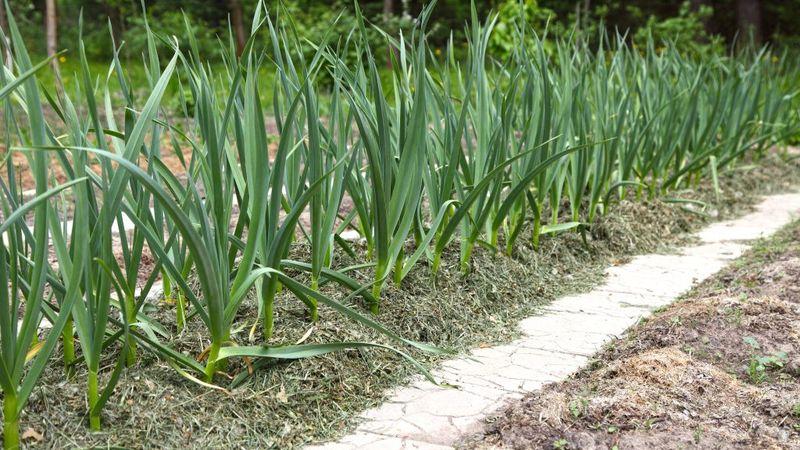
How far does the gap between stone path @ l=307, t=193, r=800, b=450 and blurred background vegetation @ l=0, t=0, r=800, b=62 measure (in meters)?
6.35

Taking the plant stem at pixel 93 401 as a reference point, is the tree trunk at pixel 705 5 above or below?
above

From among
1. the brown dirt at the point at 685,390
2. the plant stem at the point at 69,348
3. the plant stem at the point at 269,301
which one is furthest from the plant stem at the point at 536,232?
the plant stem at the point at 69,348

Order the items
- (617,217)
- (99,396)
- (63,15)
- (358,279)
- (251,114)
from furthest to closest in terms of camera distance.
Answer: (63,15), (617,217), (358,279), (251,114), (99,396)

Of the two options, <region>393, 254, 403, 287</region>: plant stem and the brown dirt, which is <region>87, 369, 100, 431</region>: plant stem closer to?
the brown dirt

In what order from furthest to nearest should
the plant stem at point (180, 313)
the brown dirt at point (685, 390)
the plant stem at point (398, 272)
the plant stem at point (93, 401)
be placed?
the plant stem at point (398, 272) < the plant stem at point (180, 313) < the brown dirt at point (685, 390) < the plant stem at point (93, 401)

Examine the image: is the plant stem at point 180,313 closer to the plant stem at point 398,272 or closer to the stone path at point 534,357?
the stone path at point 534,357

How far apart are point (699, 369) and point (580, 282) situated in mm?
1207

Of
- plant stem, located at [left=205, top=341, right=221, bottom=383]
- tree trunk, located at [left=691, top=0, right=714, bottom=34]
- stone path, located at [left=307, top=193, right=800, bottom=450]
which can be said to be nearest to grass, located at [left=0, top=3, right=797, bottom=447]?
plant stem, located at [left=205, top=341, right=221, bottom=383]

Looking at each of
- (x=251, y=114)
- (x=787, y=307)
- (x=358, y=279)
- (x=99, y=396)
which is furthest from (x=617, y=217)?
(x=99, y=396)

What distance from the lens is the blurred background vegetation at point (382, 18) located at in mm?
12781

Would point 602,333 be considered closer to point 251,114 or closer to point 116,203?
point 251,114

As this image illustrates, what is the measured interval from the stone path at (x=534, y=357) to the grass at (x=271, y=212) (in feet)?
0.48

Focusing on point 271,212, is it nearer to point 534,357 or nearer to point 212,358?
point 212,358

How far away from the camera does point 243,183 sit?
8.75ft
